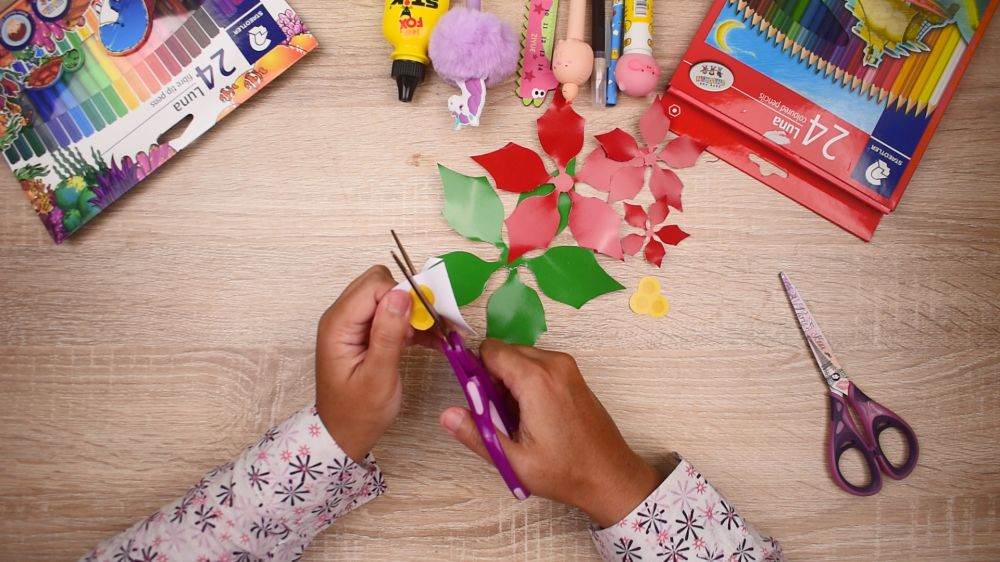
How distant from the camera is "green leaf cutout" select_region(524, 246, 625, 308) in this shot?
0.76m

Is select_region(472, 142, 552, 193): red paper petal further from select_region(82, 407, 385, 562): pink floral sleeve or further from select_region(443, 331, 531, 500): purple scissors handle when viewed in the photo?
select_region(82, 407, 385, 562): pink floral sleeve

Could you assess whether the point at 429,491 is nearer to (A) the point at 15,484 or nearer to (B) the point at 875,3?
(A) the point at 15,484

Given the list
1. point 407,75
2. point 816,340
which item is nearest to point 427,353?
point 407,75

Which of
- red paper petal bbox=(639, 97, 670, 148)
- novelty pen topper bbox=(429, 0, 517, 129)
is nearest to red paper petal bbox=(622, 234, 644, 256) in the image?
red paper petal bbox=(639, 97, 670, 148)

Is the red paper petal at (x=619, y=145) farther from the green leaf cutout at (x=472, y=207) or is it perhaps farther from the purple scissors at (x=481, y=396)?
the purple scissors at (x=481, y=396)

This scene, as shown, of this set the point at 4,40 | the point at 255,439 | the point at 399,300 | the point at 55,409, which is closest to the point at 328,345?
the point at 399,300

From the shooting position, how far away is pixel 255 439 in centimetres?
75

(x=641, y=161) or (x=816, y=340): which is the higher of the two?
(x=641, y=161)

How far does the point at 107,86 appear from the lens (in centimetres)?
77

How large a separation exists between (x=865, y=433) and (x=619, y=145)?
415 mm

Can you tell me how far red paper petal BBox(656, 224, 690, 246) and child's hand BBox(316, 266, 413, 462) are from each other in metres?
0.31

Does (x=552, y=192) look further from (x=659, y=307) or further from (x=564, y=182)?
(x=659, y=307)

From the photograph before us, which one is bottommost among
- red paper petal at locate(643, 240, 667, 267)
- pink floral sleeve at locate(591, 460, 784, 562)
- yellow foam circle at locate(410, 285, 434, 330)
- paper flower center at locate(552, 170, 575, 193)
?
pink floral sleeve at locate(591, 460, 784, 562)

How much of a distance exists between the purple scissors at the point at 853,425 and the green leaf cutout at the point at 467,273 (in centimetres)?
36
